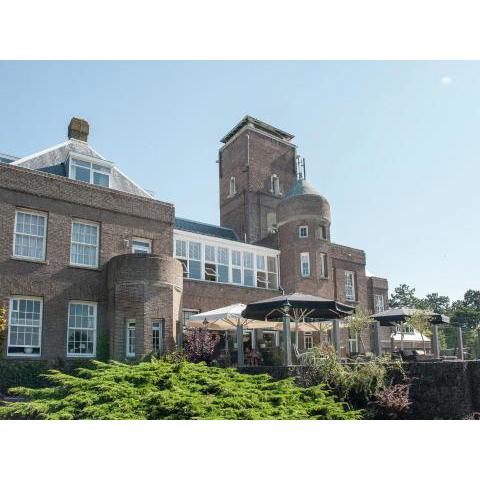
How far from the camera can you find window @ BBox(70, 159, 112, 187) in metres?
21.7

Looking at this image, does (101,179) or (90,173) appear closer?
(90,173)

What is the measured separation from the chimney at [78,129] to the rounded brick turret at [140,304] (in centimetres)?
794

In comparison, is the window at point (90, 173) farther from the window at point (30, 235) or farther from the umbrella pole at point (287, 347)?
the umbrella pole at point (287, 347)

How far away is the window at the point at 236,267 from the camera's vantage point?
27.5 m

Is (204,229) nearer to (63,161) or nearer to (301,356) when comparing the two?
(63,161)

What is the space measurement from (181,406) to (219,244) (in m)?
17.9

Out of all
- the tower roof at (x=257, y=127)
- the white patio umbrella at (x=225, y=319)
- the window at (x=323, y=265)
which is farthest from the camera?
the tower roof at (x=257, y=127)

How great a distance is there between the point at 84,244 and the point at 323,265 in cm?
1557

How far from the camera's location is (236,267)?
2761 centimetres

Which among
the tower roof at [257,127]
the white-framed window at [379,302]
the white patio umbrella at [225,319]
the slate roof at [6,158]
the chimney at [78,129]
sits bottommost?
the white patio umbrella at [225,319]

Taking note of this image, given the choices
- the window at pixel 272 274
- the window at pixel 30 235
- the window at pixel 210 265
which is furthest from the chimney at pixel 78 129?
the window at pixel 272 274

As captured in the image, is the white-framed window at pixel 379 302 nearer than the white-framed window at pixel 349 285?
No

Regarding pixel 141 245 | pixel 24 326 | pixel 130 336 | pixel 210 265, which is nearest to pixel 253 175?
pixel 210 265
